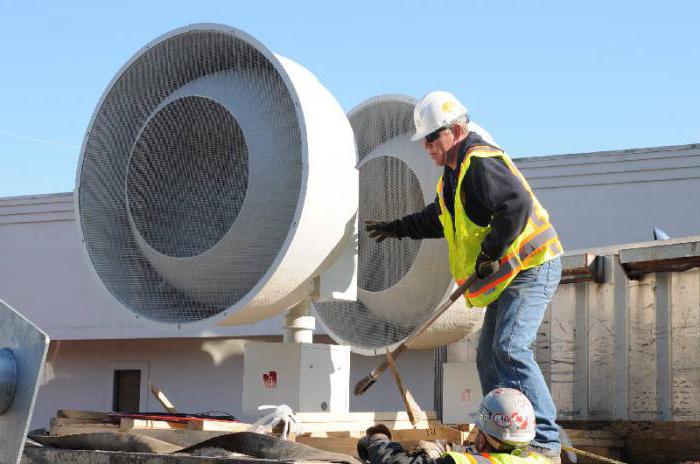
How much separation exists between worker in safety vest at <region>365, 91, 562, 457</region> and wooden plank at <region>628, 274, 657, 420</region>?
2.59 feet

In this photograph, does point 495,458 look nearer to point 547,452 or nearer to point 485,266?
point 547,452

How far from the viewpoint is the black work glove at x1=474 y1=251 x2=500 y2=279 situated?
179 inches

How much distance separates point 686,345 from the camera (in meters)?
5.11

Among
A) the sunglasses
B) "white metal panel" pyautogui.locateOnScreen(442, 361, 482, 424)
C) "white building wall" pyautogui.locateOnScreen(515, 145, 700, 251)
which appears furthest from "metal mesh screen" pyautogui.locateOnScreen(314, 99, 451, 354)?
"white building wall" pyautogui.locateOnScreen(515, 145, 700, 251)

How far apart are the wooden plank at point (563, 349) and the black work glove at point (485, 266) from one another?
1.17 meters

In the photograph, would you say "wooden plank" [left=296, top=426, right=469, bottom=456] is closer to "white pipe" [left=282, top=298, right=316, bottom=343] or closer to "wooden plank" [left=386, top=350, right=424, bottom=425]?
"wooden plank" [left=386, top=350, right=424, bottom=425]

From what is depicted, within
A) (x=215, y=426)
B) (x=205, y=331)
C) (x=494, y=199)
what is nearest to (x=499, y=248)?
(x=494, y=199)

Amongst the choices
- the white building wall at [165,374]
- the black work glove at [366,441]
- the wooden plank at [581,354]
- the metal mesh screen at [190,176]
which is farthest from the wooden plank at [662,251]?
the white building wall at [165,374]

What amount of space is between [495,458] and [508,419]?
15cm

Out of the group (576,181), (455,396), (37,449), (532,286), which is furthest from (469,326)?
(576,181)

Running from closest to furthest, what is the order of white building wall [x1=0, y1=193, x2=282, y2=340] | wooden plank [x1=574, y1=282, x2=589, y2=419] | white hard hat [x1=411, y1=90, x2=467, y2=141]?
white hard hat [x1=411, y1=90, x2=467, y2=141]
wooden plank [x1=574, y1=282, x2=589, y2=419]
white building wall [x1=0, y1=193, x2=282, y2=340]

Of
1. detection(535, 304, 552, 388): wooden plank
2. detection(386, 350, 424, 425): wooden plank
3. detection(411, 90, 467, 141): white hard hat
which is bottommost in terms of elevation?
detection(386, 350, 424, 425): wooden plank

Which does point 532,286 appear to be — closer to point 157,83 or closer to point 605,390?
point 605,390

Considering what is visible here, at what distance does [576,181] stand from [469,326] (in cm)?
505
